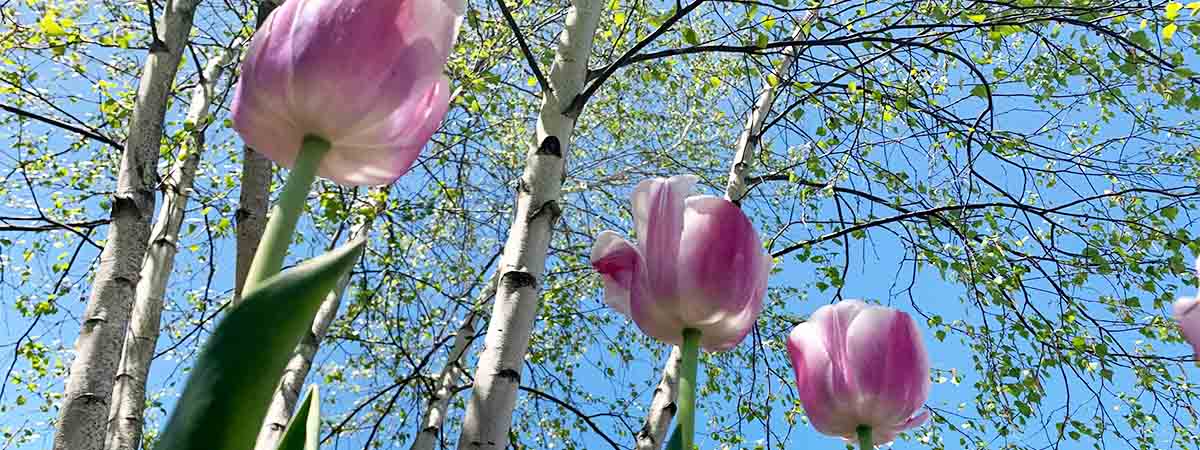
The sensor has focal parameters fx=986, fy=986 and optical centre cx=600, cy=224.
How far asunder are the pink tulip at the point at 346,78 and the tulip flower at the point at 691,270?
0.15 metres

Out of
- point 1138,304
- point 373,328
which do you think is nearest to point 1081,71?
point 1138,304

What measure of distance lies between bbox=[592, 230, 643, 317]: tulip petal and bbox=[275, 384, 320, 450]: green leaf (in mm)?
174

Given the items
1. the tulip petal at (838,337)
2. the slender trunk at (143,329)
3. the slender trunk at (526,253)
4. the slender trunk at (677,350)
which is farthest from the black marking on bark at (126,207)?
the tulip petal at (838,337)

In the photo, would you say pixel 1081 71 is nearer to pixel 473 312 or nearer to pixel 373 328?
pixel 473 312

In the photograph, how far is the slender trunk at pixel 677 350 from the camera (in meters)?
2.92

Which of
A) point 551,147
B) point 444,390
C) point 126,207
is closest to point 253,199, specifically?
point 126,207

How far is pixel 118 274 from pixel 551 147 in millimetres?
975

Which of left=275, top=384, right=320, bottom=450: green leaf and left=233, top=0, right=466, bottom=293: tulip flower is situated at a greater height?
left=233, top=0, right=466, bottom=293: tulip flower

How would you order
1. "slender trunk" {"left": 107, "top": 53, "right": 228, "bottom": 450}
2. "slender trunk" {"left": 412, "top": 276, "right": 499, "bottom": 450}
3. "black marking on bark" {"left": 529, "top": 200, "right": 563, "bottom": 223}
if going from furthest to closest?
1. "slender trunk" {"left": 412, "top": 276, "right": 499, "bottom": 450}
2. "slender trunk" {"left": 107, "top": 53, "right": 228, "bottom": 450}
3. "black marking on bark" {"left": 529, "top": 200, "right": 563, "bottom": 223}

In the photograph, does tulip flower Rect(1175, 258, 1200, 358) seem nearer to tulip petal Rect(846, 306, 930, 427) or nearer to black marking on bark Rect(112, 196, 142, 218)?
tulip petal Rect(846, 306, 930, 427)

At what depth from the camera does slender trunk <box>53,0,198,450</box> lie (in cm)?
196

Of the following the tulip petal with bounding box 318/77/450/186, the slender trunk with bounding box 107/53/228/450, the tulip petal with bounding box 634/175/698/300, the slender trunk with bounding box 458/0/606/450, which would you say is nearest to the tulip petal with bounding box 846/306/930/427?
the tulip petal with bounding box 634/175/698/300

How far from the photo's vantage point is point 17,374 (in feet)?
15.0

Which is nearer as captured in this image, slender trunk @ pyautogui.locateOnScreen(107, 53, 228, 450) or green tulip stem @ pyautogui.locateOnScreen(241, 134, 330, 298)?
green tulip stem @ pyautogui.locateOnScreen(241, 134, 330, 298)
